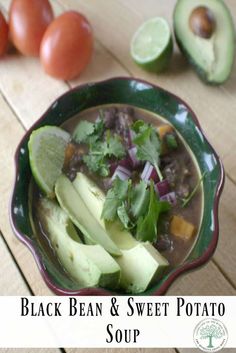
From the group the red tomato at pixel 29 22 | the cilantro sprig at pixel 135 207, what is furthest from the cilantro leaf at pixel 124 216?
the red tomato at pixel 29 22

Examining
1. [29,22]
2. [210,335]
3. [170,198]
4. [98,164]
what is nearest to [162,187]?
[170,198]

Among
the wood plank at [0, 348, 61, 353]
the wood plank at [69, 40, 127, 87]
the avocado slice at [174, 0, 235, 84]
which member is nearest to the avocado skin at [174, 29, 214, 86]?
the avocado slice at [174, 0, 235, 84]

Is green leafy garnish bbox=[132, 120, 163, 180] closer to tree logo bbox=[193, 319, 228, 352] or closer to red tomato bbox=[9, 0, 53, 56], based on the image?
tree logo bbox=[193, 319, 228, 352]

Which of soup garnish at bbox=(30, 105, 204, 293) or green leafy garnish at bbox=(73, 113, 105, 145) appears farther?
green leafy garnish at bbox=(73, 113, 105, 145)

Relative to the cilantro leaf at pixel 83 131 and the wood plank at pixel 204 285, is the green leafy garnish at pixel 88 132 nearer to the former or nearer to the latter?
the cilantro leaf at pixel 83 131

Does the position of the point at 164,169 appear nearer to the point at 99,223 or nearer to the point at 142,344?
the point at 99,223

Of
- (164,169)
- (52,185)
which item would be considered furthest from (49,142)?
(164,169)
